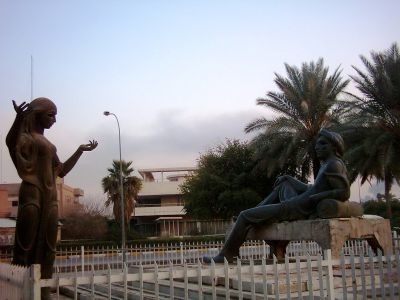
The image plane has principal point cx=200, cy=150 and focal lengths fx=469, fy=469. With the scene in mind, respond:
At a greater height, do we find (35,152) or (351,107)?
(351,107)

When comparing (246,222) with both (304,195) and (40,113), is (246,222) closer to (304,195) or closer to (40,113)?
(304,195)

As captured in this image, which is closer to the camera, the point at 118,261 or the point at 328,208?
the point at 328,208

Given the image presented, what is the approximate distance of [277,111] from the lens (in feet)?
80.3

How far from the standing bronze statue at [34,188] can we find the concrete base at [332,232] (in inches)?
177

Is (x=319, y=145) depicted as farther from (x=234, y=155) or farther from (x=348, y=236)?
(x=234, y=155)

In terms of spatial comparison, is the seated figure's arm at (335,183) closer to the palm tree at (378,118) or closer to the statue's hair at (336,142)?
the statue's hair at (336,142)

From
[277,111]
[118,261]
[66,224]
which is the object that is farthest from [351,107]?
[66,224]

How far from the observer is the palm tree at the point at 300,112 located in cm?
2348

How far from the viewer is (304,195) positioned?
8609mm

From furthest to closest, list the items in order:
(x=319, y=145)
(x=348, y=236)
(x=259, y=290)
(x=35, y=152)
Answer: (x=319, y=145) → (x=348, y=236) → (x=259, y=290) → (x=35, y=152)

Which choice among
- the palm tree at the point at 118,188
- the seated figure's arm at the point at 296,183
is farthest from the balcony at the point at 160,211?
the seated figure's arm at the point at 296,183

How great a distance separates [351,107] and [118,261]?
12.2 meters

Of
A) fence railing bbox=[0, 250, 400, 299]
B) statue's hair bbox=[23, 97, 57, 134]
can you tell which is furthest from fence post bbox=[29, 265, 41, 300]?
statue's hair bbox=[23, 97, 57, 134]

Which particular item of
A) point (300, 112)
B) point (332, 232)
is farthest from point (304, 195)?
point (300, 112)
